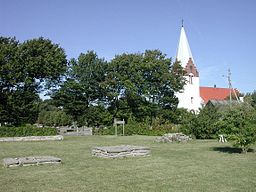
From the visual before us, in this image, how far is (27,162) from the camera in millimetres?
14758

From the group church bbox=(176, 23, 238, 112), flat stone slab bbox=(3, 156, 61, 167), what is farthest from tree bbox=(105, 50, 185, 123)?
flat stone slab bbox=(3, 156, 61, 167)

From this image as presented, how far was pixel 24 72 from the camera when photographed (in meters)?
47.8

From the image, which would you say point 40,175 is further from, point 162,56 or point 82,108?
point 162,56

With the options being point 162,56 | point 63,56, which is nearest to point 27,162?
point 63,56

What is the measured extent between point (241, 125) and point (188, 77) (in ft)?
179

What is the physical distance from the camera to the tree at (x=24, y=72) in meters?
45.7

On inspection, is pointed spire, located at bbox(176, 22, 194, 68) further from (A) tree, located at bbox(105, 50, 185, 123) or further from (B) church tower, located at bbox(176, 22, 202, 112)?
(A) tree, located at bbox(105, 50, 185, 123)

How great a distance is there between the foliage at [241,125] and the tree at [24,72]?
1299 inches

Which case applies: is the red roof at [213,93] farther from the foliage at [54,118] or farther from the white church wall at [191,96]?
the foliage at [54,118]

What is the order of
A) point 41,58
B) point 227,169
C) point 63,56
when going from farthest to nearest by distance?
point 63,56 < point 41,58 < point 227,169

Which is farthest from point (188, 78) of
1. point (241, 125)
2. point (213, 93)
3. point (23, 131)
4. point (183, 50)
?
point (241, 125)

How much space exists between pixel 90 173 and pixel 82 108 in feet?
145

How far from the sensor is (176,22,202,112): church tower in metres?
71.5

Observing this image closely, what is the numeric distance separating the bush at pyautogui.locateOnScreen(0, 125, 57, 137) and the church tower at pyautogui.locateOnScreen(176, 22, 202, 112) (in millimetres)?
37581
